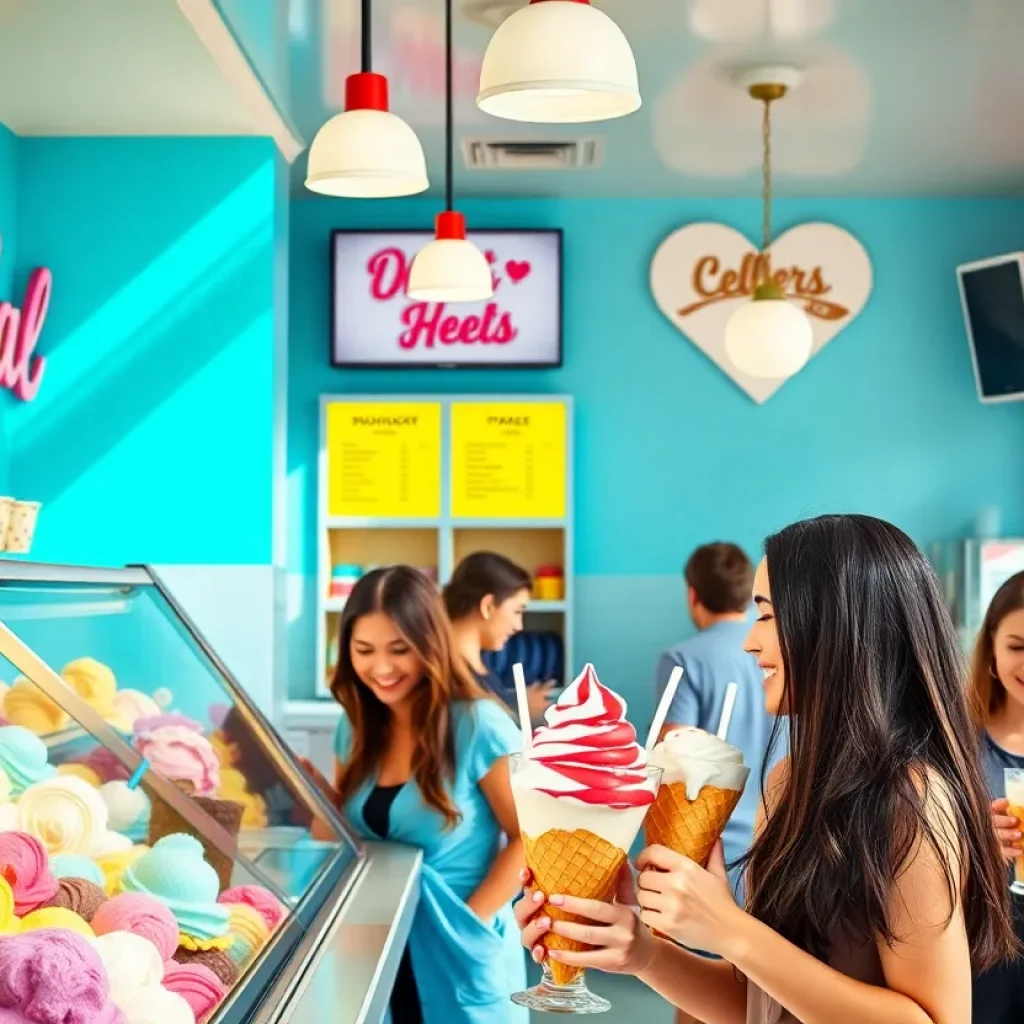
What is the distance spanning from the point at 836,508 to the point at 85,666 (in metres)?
4.97

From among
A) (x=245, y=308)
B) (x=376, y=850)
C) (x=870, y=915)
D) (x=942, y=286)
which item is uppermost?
(x=942, y=286)

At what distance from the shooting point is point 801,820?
1.57 meters

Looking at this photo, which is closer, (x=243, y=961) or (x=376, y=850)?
(x=243, y=961)

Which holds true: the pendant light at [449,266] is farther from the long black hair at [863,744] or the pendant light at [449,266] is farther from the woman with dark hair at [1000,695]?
the long black hair at [863,744]

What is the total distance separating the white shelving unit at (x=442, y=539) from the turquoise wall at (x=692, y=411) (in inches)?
5.8

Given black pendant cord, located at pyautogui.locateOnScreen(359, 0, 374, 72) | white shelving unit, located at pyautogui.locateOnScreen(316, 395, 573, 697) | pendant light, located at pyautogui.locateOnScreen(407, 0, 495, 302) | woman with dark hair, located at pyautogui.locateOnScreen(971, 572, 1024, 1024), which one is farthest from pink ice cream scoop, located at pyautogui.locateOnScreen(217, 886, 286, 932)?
white shelving unit, located at pyautogui.locateOnScreen(316, 395, 573, 697)

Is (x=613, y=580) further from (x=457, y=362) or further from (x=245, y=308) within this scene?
(x=245, y=308)

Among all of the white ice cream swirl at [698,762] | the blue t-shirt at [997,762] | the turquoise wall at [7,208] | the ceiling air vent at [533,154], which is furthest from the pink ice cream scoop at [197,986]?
the ceiling air vent at [533,154]

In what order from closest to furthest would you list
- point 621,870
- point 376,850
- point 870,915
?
1. point 870,915
2. point 621,870
3. point 376,850

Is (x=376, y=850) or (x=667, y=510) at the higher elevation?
(x=667, y=510)

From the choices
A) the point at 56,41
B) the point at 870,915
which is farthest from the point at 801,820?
the point at 56,41

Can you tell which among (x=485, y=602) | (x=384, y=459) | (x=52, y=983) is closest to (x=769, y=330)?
(x=485, y=602)

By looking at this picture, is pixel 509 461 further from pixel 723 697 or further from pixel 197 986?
pixel 197 986

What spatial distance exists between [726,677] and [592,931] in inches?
105
